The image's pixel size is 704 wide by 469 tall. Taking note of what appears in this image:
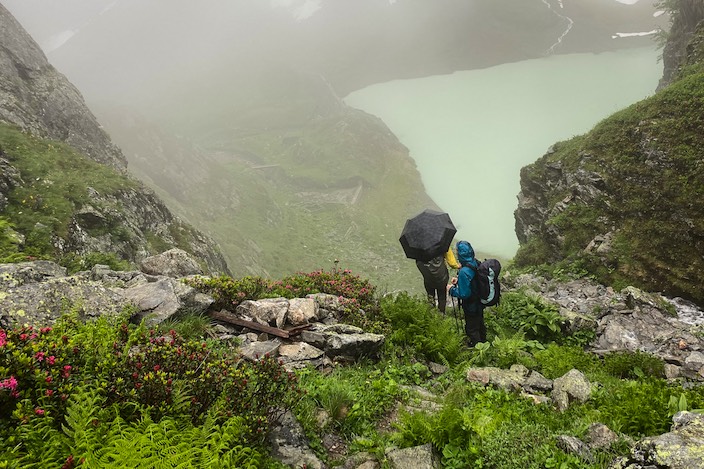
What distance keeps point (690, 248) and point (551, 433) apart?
11343 millimetres

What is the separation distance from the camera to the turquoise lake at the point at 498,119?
54188 millimetres

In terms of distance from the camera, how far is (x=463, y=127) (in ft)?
224

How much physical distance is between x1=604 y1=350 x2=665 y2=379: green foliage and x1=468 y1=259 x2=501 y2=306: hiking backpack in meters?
2.74

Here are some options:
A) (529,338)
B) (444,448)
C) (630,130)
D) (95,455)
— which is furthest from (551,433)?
(630,130)

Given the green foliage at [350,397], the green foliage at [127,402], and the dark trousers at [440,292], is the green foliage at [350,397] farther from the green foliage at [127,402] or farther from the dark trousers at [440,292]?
the dark trousers at [440,292]

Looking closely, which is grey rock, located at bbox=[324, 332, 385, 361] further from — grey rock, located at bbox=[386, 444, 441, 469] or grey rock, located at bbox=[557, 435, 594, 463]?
grey rock, located at bbox=[557, 435, 594, 463]

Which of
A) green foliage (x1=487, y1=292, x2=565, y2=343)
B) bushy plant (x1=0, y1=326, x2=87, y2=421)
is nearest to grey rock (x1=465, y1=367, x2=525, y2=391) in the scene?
green foliage (x1=487, y1=292, x2=565, y2=343)

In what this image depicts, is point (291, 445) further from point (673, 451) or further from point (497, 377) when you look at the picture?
point (497, 377)

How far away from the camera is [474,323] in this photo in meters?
9.45

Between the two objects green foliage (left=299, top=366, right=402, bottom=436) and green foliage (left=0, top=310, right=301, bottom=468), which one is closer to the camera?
green foliage (left=0, top=310, right=301, bottom=468)

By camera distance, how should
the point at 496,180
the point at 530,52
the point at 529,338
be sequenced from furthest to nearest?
the point at 530,52 < the point at 496,180 < the point at 529,338

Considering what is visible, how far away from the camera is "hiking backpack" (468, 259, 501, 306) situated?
887cm

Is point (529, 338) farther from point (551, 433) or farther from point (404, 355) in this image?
point (551, 433)

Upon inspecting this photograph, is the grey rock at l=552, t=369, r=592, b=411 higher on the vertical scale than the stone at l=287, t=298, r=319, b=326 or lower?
lower
